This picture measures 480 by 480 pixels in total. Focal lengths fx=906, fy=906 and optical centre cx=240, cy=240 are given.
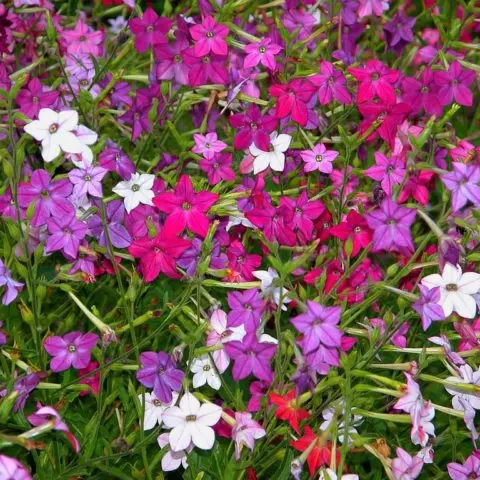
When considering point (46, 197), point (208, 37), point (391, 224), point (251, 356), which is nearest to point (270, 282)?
point (251, 356)

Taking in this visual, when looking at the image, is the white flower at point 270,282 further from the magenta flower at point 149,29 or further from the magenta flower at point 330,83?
the magenta flower at point 149,29

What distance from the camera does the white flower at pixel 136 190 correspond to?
201 cm

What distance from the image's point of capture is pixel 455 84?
2346 millimetres

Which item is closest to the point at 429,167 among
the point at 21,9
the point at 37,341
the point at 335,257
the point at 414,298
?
the point at 414,298

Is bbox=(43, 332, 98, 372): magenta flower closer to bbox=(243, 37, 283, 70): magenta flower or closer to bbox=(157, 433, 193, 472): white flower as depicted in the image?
bbox=(157, 433, 193, 472): white flower

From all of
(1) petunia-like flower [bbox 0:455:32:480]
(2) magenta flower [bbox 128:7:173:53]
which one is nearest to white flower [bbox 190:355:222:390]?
(1) petunia-like flower [bbox 0:455:32:480]

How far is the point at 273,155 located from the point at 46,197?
521 mm

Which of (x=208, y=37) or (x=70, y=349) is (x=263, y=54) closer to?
(x=208, y=37)

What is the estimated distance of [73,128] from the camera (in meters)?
1.81

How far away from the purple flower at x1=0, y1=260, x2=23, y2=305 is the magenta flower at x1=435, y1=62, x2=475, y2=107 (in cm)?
117

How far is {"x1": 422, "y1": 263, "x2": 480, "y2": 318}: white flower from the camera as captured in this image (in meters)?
1.80

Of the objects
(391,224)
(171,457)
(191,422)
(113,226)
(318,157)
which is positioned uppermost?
(391,224)

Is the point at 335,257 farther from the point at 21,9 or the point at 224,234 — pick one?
the point at 21,9

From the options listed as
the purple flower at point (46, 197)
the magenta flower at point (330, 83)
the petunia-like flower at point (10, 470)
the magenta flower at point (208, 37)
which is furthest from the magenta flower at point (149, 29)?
the petunia-like flower at point (10, 470)
